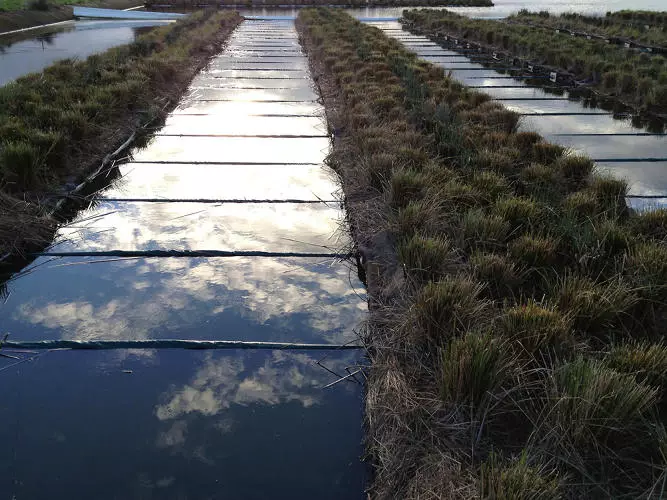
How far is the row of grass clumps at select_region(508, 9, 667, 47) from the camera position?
42.1 ft

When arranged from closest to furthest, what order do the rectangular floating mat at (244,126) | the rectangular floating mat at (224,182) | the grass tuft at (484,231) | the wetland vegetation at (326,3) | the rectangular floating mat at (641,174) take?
1. the grass tuft at (484,231)
2. the rectangular floating mat at (224,182)
3. the rectangular floating mat at (641,174)
4. the rectangular floating mat at (244,126)
5. the wetland vegetation at (326,3)

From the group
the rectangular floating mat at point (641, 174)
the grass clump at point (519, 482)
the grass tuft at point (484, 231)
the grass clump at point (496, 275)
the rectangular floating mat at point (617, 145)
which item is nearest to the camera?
the grass clump at point (519, 482)

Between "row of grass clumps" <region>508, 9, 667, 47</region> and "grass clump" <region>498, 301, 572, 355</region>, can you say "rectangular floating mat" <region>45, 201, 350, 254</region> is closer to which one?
"grass clump" <region>498, 301, 572, 355</region>

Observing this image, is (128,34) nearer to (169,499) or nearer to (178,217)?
(178,217)

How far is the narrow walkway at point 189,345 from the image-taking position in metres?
2.21

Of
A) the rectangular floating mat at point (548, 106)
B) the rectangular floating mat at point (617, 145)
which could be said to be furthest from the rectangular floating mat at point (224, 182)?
the rectangular floating mat at point (548, 106)

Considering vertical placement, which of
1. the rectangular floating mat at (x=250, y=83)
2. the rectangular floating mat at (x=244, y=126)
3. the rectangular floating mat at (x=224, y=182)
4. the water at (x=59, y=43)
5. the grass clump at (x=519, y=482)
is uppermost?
the water at (x=59, y=43)

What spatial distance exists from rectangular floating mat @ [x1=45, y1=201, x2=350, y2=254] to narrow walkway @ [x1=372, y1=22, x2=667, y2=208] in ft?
8.14

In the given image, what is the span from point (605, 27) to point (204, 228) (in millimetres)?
15314

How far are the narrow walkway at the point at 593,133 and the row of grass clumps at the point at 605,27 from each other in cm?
517

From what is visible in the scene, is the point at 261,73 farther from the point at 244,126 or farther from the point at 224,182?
the point at 224,182

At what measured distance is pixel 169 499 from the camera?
2.07m

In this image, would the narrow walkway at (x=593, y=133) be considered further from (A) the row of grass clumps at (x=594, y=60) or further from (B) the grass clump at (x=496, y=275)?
(B) the grass clump at (x=496, y=275)

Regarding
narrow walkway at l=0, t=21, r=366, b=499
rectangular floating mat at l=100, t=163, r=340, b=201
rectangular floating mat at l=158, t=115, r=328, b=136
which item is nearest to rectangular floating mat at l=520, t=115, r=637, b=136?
rectangular floating mat at l=158, t=115, r=328, b=136
